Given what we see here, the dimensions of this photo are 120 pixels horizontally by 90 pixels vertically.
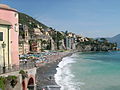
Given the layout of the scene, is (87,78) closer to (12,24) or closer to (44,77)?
(44,77)

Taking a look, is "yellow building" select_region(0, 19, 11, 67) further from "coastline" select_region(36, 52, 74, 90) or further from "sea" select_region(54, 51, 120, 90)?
"sea" select_region(54, 51, 120, 90)

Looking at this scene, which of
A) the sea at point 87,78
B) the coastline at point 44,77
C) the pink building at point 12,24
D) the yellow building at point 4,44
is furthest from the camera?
the coastline at point 44,77

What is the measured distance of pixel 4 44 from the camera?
20.6 meters

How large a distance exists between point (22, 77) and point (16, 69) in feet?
2.98

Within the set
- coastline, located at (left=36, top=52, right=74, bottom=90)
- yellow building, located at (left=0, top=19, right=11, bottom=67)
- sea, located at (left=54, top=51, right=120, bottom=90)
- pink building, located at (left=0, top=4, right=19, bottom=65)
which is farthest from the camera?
coastline, located at (left=36, top=52, right=74, bottom=90)

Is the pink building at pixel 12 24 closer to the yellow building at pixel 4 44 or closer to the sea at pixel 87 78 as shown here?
the yellow building at pixel 4 44

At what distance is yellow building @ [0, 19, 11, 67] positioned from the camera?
20.9 metres

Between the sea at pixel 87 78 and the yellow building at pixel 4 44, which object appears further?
the sea at pixel 87 78

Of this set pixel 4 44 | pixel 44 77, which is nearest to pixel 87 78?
pixel 44 77

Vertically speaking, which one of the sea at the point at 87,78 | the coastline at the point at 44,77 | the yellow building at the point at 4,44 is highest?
the yellow building at the point at 4,44

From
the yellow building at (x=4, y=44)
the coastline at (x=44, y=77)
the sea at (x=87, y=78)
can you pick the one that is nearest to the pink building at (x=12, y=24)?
the yellow building at (x=4, y=44)

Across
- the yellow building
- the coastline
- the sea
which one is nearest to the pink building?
the yellow building

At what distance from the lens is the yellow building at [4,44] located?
2093cm

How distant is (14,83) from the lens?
18312 millimetres
